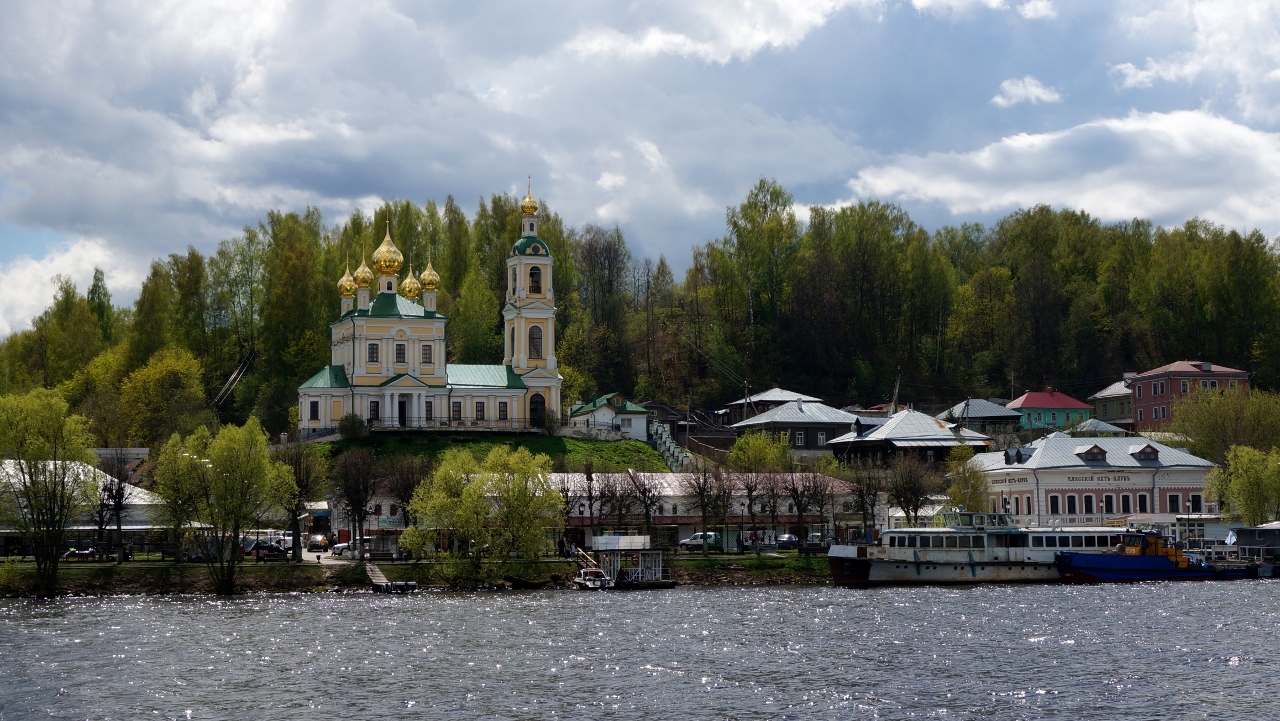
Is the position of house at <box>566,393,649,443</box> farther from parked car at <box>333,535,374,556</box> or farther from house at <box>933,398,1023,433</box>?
parked car at <box>333,535,374,556</box>

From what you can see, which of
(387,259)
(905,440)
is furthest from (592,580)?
(387,259)

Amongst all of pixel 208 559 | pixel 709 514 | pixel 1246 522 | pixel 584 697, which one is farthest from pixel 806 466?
pixel 584 697

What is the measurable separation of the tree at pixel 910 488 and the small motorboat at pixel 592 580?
19.9 meters

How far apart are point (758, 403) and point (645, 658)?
81.3 meters

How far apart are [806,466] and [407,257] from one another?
46.9 m

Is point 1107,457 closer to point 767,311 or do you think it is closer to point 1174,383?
point 1174,383

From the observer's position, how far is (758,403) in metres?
124

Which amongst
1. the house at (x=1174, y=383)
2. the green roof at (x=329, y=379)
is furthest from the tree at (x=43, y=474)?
the house at (x=1174, y=383)

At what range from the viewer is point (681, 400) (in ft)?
425

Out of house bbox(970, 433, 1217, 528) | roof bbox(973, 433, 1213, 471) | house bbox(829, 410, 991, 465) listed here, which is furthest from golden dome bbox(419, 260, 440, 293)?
house bbox(970, 433, 1217, 528)

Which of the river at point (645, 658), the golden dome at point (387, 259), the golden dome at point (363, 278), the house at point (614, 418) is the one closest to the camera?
the river at point (645, 658)

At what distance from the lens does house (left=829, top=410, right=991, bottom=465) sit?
104 m

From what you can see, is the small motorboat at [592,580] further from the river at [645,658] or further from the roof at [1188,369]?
the roof at [1188,369]

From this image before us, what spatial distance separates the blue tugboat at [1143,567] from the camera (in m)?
74.0
